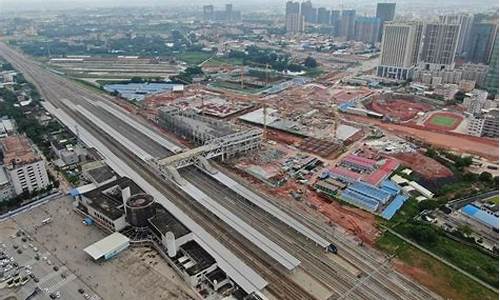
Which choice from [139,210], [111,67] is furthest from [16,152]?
[111,67]

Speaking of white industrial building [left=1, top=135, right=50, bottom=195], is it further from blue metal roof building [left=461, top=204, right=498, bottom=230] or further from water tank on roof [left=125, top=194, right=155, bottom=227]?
blue metal roof building [left=461, top=204, right=498, bottom=230]

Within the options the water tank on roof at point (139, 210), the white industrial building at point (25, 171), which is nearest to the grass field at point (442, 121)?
the water tank on roof at point (139, 210)

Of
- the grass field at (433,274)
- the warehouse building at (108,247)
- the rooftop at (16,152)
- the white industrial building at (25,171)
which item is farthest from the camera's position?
the rooftop at (16,152)

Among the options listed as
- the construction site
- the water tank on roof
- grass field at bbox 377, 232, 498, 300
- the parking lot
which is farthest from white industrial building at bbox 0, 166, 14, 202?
the construction site

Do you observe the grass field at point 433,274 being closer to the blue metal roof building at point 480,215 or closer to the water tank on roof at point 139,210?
the blue metal roof building at point 480,215

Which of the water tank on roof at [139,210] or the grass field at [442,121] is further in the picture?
the grass field at [442,121]

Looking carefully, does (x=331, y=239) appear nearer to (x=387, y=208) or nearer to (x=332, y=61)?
(x=387, y=208)
